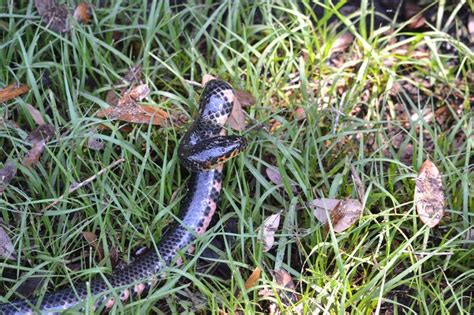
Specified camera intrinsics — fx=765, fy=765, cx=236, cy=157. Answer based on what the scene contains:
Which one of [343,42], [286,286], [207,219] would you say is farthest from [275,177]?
[343,42]

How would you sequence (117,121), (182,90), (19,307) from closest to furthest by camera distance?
(19,307) → (117,121) → (182,90)

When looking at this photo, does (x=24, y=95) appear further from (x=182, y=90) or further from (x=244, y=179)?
(x=244, y=179)

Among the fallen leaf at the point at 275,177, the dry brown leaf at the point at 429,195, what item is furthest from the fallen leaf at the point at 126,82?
the dry brown leaf at the point at 429,195

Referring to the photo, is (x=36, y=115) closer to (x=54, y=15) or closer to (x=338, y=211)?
(x=54, y=15)

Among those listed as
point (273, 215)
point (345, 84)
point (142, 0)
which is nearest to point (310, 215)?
point (273, 215)

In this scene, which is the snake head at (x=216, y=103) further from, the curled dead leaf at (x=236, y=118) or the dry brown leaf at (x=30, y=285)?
the dry brown leaf at (x=30, y=285)

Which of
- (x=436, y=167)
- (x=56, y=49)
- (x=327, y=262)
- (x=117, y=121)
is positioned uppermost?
(x=56, y=49)
